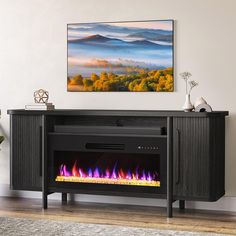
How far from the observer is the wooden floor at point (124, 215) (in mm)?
5016

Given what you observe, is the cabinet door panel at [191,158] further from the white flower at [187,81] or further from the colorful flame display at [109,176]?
the white flower at [187,81]


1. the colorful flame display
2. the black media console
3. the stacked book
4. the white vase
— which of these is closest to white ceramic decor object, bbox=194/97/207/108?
the white vase

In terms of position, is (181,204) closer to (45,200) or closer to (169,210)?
(169,210)

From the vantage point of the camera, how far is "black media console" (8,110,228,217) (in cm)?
521

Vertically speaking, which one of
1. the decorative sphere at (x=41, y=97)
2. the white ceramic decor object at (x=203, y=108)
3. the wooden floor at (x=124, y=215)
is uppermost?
the decorative sphere at (x=41, y=97)

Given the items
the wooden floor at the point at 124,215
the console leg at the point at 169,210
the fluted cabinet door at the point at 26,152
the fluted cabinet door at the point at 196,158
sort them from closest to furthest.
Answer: the wooden floor at the point at 124,215 < the fluted cabinet door at the point at 196,158 < the console leg at the point at 169,210 < the fluted cabinet door at the point at 26,152

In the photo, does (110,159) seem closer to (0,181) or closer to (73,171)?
(73,171)

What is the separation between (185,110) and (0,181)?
2.11 meters

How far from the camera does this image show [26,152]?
5.74 m

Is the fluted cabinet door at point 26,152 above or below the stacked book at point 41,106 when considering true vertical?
below

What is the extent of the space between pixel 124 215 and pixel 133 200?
0.50 metres

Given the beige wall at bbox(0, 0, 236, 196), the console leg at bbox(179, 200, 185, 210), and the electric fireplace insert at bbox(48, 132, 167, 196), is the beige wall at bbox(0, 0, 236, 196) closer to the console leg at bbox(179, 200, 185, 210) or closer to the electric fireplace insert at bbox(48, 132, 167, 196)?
the console leg at bbox(179, 200, 185, 210)

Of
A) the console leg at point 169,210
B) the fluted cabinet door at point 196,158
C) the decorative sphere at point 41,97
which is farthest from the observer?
the decorative sphere at point 41,97

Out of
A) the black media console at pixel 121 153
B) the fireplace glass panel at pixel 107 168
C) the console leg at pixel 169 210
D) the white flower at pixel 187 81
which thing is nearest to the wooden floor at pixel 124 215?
the console leg at pixel 169 210
